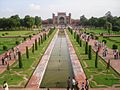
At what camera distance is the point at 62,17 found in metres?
115

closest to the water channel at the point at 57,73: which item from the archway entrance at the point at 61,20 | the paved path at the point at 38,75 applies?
the paved path at the point at 38,75

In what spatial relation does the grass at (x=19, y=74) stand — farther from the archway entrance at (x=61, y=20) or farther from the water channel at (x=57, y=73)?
the archway entrance at (x=61, y=20)

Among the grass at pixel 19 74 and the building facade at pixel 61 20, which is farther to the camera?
the building facade at pixel 61 20

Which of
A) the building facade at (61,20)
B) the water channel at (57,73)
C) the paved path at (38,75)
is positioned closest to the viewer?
the paved path at (38,75)

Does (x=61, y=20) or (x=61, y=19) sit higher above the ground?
(x=61, y=19)

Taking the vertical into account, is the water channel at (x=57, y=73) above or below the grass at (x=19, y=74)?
below

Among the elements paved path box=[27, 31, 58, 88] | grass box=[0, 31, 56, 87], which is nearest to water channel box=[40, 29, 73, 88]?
paved path box=[27, 31, 58, 88]

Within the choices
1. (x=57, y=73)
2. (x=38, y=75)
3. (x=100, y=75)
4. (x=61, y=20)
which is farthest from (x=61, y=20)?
(x=100, y=75)

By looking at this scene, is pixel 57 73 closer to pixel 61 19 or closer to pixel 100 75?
pixel 100 75

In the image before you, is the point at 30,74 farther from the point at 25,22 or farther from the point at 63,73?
the point at 25,22

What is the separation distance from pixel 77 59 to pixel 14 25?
4851cm

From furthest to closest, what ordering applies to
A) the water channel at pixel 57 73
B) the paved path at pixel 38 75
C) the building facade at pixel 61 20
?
the building facade at pixel 61 20 < the water channel at pixel 57 73 < the paved path at pixel 38 75

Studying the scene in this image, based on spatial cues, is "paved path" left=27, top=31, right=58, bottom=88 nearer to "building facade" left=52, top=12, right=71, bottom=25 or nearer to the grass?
the grass

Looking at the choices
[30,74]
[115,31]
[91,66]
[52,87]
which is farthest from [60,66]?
[115,31]
